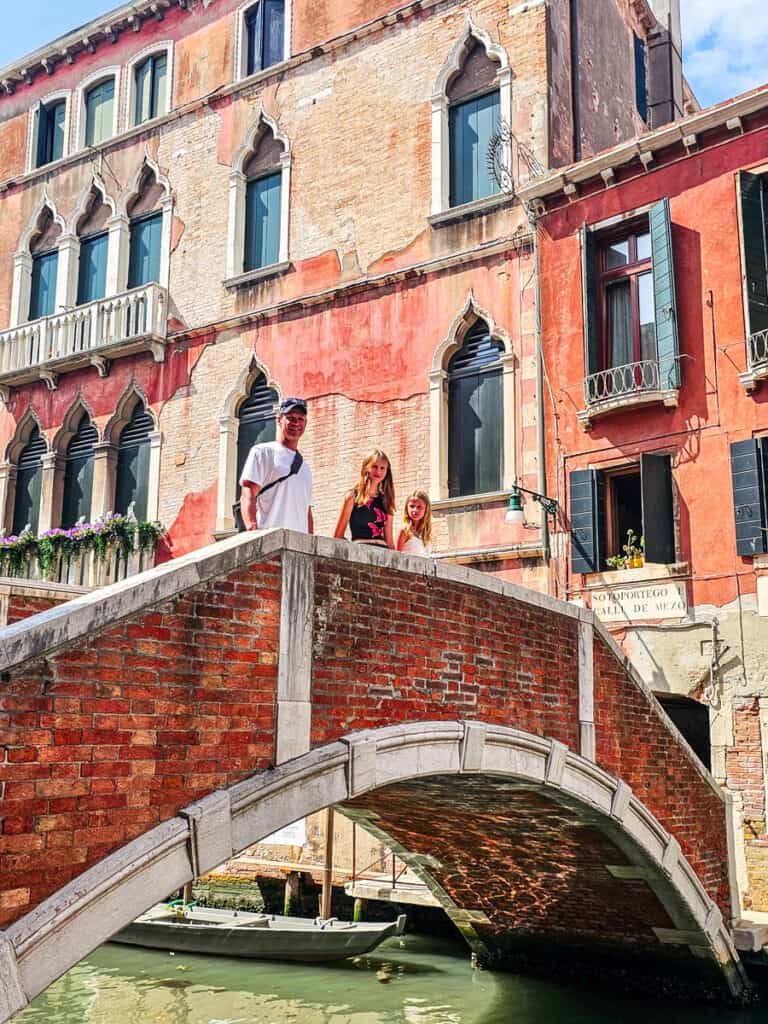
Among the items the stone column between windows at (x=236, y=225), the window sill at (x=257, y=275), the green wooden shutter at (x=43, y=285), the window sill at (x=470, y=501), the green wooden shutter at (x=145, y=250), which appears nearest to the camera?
the window sill at (x=470, y=501)

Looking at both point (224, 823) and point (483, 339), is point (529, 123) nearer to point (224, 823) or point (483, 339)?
point (483, 339)

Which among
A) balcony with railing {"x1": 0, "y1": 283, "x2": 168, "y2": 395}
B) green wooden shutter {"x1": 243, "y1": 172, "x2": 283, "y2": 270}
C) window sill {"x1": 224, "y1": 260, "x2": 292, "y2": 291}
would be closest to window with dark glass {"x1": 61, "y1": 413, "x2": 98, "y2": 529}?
balcony with railing {"x1": 0, "y1": 283, "x2": 168, "y2": 395}

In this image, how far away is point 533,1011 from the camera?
8.89m

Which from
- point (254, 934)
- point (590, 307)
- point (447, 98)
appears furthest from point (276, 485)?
point (447, 98)

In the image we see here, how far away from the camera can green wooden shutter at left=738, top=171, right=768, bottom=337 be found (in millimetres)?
9414

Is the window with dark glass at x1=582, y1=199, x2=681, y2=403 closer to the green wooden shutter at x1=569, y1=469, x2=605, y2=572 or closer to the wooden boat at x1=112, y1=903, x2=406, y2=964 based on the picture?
the green wooden shutter at x1=569, y1=469, x2=605, y2=572

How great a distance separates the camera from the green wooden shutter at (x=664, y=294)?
977cm

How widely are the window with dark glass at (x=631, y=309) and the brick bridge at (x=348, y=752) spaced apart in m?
3.17

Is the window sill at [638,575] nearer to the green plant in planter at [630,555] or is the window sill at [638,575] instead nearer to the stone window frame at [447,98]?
the green plant in planter at [630,555]

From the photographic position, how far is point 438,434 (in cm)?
1133

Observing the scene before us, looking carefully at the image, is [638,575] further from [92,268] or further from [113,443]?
[92,268]

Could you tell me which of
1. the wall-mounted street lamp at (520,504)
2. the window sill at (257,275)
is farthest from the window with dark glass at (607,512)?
the window sill at (257,275)

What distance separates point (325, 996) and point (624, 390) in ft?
19.1

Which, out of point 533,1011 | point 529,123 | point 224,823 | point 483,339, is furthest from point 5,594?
point 529,123
